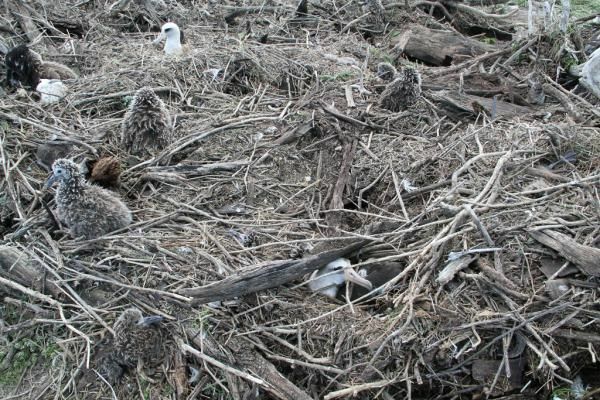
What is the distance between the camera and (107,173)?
4.69m

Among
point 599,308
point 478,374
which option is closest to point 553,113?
point 599,308

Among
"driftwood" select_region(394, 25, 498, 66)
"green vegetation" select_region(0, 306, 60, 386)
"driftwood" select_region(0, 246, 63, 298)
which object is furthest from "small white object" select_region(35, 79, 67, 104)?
"driftwood" select_region(394, 25, 498, 66)

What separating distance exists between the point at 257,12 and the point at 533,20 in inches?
116

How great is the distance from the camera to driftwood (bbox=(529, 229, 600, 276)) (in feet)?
12.4

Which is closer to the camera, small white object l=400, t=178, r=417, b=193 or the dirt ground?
the dirt ground

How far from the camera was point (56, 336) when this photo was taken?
12.9 ft

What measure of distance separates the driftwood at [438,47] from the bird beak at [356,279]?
3.41 metres

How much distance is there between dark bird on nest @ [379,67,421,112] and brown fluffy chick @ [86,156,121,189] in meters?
2.20

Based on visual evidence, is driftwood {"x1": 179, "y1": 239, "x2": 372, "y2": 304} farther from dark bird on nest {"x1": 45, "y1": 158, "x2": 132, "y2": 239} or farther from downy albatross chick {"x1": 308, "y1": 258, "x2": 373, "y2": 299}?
dark bird on nest {"x1": 45, "y1": 158, "x2": 132, "y2": 239}

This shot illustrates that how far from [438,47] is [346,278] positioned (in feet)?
11.9

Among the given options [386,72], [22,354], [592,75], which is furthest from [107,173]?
[592,75]

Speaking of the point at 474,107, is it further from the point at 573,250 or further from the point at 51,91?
the point at 51,91

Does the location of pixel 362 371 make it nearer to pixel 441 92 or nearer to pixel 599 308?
pixel 599 308

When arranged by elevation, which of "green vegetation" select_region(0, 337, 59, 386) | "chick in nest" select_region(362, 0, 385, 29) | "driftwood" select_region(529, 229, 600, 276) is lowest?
"green vegetation" select_region(0, 337, 59, 386)
